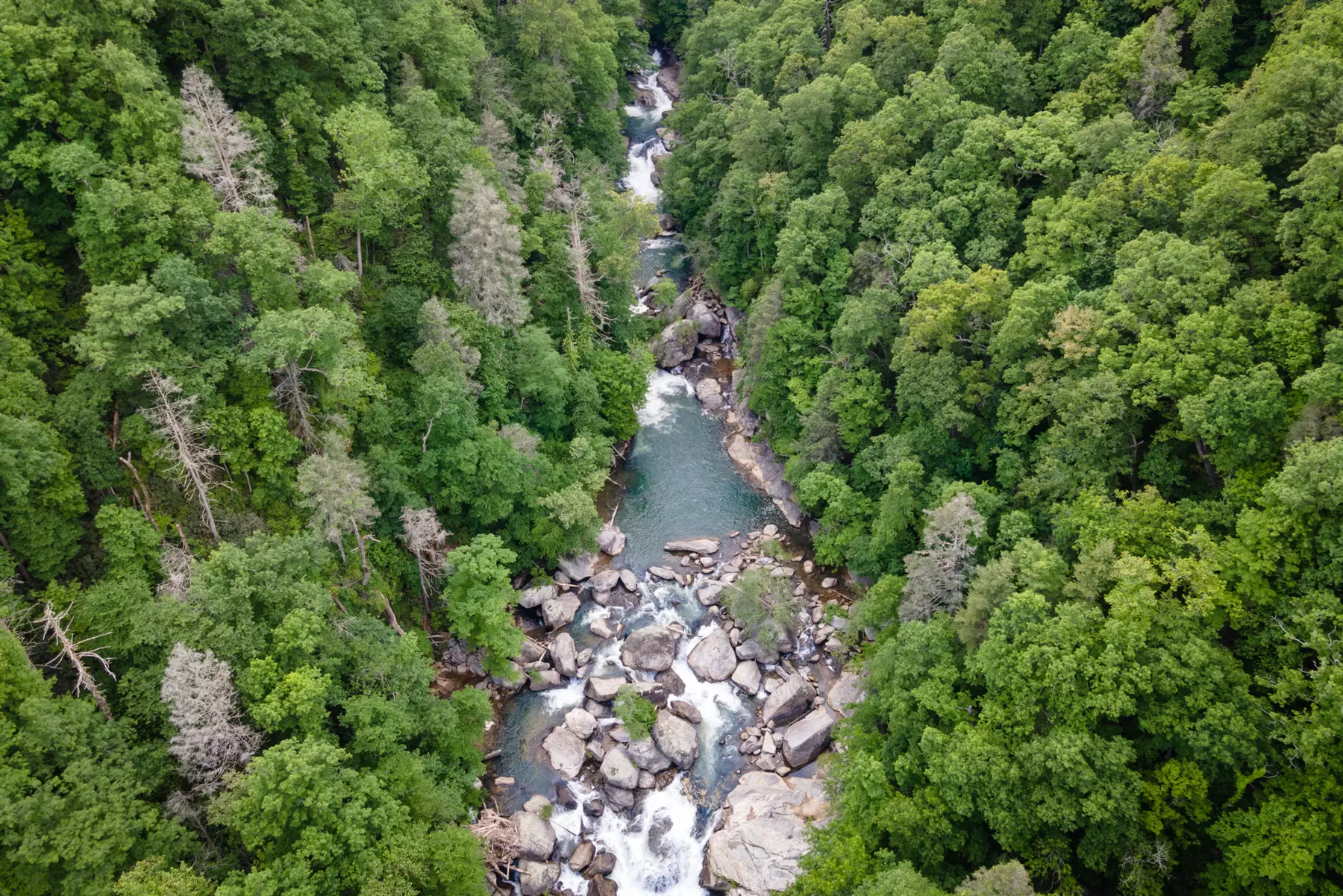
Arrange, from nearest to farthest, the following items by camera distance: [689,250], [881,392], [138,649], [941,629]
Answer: [138,649] < [941,629] < [881,392] < [689,250]

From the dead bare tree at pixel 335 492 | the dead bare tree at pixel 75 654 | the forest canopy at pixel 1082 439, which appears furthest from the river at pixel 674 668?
the dead bare tree at pixel 75 654

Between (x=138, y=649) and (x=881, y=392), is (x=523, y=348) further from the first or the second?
(x=138, y=649)

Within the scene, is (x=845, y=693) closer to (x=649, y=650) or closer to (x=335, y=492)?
(x=649, y=650)

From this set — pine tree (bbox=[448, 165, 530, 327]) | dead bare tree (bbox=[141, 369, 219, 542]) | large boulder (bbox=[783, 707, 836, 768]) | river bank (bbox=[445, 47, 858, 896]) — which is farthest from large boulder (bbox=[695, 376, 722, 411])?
dead bare tree (bbox=[141, 369, 219, 542])

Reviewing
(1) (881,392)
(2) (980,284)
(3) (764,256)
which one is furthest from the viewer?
(3) (764,256)

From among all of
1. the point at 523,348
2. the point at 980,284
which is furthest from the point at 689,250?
the point at 980,284

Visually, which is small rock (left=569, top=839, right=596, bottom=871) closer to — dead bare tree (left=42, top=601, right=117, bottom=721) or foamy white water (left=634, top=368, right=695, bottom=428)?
dead bare tree (left=42, top=601, right=117, bottom=721)
